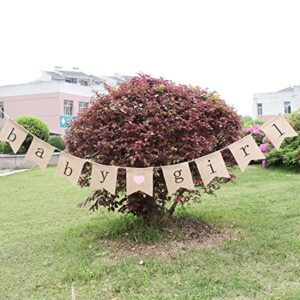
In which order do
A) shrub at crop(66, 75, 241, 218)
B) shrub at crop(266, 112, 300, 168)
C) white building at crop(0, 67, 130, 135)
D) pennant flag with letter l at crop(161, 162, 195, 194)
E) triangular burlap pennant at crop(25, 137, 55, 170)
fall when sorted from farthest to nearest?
white building at crop(0, 67, 130, 135)
shrub at crop(266, 112, 300, 168)
shrub at crop(66, 75, 241, 218)
triangular burlap pennant at crop(25, 137, 55, 170)
pennant flag with letter l at crop(161, 162, 195, 194)

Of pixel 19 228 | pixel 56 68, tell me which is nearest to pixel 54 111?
pixel 56 68

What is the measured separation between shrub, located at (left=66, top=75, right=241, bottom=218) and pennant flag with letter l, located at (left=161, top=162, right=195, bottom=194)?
30 centimetres

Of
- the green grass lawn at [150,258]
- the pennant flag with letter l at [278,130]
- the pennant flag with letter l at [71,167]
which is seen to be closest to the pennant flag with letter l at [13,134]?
the pennant flag with letter l at [71,167]

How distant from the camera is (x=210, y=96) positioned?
4.32 meters

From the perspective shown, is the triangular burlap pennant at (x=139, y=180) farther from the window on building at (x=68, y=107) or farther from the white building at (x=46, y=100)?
the window on building at (x=68, y=107)

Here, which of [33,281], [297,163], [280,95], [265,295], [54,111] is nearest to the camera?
[265,295]

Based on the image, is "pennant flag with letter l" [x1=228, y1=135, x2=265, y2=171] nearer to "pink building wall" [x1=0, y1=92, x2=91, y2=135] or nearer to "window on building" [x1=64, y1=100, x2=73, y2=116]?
"pink building wall" [x1=0, y1=92, x2=91, y2=135]

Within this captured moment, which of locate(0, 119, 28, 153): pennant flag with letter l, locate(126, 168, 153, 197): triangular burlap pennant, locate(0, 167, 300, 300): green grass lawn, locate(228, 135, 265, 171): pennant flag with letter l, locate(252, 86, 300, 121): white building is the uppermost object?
locate(252, 86, 300, 121): white building

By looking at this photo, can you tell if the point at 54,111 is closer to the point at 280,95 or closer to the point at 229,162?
the point at 280,95

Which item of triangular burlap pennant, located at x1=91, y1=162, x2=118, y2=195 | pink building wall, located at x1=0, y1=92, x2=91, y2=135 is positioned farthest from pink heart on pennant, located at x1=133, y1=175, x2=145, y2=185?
pink building wall, located at x1=0, y1=92, x2=91, y2=135

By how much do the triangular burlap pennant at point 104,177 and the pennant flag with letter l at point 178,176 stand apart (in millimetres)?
412

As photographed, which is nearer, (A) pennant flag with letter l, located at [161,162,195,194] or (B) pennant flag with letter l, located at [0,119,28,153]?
(A) pennant flag with letter l, located at [161,162,195,194]

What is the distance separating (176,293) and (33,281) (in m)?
1.21

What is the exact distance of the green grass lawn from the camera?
10.5 ft
